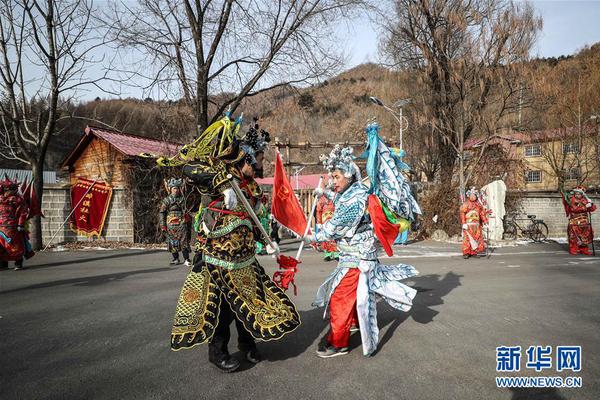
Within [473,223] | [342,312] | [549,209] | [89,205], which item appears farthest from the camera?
[549,209]

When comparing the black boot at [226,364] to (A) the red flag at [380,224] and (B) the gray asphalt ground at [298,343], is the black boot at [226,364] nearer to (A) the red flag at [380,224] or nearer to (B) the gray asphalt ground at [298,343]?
(B) the gray asphalt ground at [298,343]

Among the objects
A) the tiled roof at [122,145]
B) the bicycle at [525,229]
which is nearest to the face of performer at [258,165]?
the tiled roof at [122,145]

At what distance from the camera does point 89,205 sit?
14.1m

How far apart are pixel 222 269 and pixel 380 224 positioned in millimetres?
1602

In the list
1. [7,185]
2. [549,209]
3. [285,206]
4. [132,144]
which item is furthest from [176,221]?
[549,209]

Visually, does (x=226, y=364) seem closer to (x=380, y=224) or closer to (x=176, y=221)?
(x=380, y=224)

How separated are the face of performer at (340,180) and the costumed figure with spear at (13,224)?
8518 mm

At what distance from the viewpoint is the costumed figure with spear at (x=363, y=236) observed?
12.1 ft

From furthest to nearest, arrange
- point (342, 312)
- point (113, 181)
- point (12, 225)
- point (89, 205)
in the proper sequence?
1. point (113, 181)
2. point (89, 205)
3. point (12, 225)
4. point (342, 312)

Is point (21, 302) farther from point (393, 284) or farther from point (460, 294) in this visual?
point (460, 294)

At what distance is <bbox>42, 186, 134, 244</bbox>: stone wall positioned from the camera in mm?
13555

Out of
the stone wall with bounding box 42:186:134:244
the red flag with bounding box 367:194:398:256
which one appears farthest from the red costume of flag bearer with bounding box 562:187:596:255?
the stone wall with bounding box 42:186:134:244

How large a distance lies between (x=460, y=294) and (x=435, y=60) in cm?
1633

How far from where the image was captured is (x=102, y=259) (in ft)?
35.4
